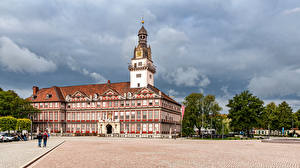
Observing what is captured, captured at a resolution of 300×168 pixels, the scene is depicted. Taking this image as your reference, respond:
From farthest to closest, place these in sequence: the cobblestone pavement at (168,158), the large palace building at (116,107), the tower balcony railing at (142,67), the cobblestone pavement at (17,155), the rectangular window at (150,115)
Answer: the tower balcony railing at (142,67)
the large palace building at (116,107)
the rectangular window at (150,115)
the cobblestone pavement at (168,158)
the cobblestone pavement at (17,155)

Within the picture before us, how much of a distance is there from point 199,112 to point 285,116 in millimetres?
33749

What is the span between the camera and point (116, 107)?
9138cm

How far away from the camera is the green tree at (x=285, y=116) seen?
9744 centimetres

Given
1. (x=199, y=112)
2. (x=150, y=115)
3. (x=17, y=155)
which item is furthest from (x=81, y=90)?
(x=17, y=155)

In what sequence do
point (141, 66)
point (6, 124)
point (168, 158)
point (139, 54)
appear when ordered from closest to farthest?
1. point (168, 158)
2. point (6, 124)
3. point (141, 66)
4. point (139, 54)

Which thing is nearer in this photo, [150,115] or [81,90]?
[150,115]

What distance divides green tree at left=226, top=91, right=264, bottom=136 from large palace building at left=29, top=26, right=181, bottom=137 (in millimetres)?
19629

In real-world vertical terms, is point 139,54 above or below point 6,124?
above

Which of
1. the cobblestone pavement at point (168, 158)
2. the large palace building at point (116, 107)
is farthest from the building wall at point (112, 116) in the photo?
the cobblestone pavement at point (168, 158)

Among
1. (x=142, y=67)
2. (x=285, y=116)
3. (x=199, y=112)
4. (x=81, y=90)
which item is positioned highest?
(x=142, y=67)

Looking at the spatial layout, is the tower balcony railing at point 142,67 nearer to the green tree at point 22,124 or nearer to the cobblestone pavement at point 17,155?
the green tree at point 22,124

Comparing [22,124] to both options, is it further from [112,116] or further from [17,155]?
[17,155]

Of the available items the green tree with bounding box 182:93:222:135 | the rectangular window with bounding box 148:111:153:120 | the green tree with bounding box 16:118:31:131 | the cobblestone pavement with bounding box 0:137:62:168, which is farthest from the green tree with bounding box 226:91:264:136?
the cobblestone pavement with bounding box 0:137:62:168

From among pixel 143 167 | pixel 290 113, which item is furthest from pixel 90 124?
pixel 143 167
